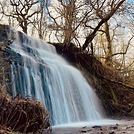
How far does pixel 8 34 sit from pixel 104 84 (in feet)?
17.5

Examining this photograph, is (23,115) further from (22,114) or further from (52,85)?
(52,85)

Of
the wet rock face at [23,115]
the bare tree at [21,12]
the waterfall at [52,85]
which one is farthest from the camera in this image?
the bare tree at [21,12]

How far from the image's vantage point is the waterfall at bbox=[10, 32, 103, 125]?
1025cm

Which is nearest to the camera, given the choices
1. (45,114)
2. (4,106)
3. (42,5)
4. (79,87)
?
(4,106)

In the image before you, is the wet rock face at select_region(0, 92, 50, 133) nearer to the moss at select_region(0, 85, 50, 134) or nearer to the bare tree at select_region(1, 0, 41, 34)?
the moss at select_region(0, 85, 50, 134)

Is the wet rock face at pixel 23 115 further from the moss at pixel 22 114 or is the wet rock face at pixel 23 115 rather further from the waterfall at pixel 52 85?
the waterfall at pixel 52 85

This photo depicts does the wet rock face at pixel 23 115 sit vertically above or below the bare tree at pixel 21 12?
below

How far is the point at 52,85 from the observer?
11.6 meters

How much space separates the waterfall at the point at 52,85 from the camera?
33.6 feet

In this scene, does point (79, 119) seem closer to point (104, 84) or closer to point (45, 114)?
point (104, 84)

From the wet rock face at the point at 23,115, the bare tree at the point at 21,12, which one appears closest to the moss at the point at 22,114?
the wet rock face at the point at 23,115

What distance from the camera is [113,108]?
47.4 feet

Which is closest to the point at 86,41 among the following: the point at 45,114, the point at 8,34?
the point at 8,34

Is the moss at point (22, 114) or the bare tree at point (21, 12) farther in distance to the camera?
the bare tree at point (21, 12)
